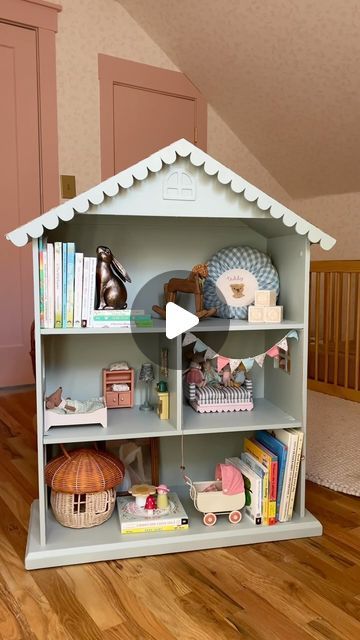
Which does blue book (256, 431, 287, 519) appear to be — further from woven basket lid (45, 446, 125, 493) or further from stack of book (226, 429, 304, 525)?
woven basket lid (45, 446, 125, 493)

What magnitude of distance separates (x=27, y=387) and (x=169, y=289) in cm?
183

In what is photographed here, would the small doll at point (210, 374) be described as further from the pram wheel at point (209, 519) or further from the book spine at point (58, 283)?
the book spine at point (58, 283)

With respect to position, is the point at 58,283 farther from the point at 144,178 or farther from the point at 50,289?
the point at 144,178

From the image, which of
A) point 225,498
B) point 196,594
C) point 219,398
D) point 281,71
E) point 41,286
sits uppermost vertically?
point 281,71

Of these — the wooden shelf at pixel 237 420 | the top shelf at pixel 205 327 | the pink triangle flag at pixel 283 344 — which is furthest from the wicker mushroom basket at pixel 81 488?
the pink triangle flag at pixel 283 344

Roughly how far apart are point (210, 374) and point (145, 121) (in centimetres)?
216

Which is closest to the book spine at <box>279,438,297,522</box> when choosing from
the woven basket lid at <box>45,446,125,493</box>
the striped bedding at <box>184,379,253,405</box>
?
the striped bedding at <box>184,379,253,405</box>

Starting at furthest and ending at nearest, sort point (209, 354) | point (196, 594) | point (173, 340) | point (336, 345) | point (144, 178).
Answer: point (336, 345) → point (209, 354) → point (173, 340) → point (144, 178) → point (196, 594)

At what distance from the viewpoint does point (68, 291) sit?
4.32 ft

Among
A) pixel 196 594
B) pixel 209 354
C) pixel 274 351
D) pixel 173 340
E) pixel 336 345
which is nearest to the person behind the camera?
pixel 196 594

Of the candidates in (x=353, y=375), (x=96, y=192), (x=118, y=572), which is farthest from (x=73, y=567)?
(x=353, y=375)

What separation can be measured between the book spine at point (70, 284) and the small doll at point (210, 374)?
0.47 m

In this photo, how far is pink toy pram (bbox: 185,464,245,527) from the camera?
55.9 inches

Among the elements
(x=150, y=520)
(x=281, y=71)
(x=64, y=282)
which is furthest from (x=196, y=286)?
(x=281, y=71)
